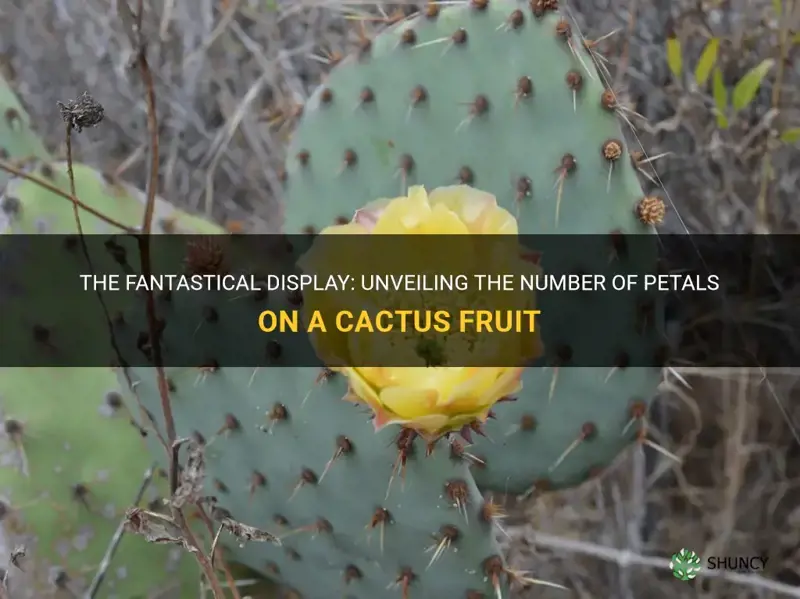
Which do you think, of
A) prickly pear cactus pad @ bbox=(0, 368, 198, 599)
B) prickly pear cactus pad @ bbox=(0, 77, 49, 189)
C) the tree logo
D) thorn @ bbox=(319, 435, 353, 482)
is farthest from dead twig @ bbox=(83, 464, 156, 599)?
the tree logo

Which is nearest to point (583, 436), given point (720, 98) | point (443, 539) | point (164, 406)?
point (443, 539)

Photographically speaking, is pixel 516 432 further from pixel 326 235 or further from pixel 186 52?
pixel 186 52

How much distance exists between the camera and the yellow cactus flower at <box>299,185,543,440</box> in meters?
0.27

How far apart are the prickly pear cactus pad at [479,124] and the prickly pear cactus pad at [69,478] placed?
6.6 inches

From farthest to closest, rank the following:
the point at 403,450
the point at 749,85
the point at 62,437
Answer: the point at 749,85 → the point at 62,437 → the point at 403,450

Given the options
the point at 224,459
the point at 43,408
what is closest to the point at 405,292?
the point at 224,459

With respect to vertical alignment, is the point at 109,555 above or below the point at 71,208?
below

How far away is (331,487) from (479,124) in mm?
209

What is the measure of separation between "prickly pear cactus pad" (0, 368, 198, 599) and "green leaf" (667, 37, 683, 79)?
47 centimetres

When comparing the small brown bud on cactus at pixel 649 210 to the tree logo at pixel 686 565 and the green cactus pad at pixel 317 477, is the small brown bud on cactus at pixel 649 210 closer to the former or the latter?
the green cactus pad at pixel 317 477

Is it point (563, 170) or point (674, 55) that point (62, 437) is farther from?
point (674, 55)

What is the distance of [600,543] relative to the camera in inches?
25.5

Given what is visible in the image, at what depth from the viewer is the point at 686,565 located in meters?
0.53

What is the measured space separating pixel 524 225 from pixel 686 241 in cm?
22
